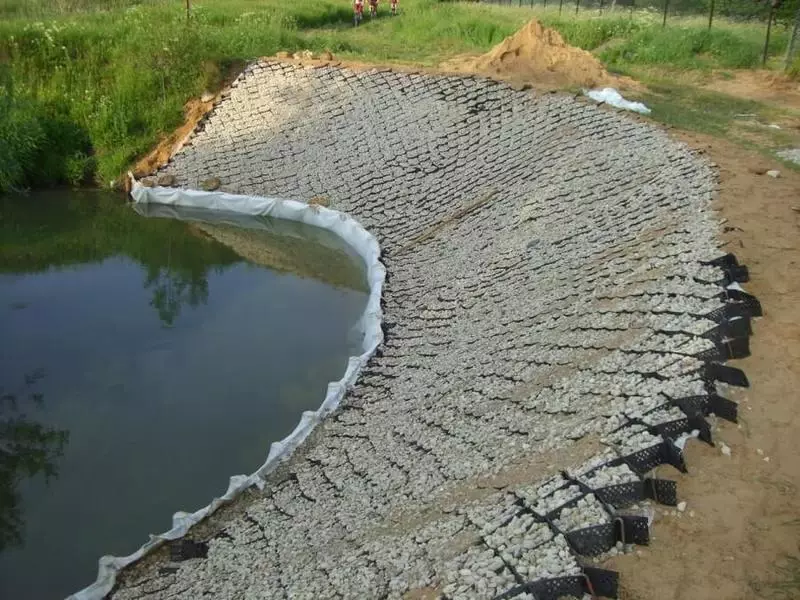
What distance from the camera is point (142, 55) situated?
14.3 metres

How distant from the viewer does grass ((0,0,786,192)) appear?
44.7ft

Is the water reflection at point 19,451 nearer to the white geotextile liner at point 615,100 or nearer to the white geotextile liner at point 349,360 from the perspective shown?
the white geotextile liner at point 349,360

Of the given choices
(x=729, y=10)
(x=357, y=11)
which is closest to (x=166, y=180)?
(x=357, y=11)

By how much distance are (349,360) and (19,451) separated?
10.4 feet

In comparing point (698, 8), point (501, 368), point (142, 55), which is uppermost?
point (698, 8)

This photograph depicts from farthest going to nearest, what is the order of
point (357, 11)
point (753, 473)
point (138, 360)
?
1. point (357, 11)
2. point (138, 360)
3. point (753, 473)

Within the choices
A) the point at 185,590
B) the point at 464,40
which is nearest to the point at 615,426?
the point at 185,590

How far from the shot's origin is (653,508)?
426 centimetres

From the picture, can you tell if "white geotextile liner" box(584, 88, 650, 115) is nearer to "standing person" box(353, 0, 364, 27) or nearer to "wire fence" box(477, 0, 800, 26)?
"wire fence" box(477, 0, 800, 26)

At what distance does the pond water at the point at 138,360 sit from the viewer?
245 inches

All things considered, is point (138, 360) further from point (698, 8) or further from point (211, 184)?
point (698, 8)

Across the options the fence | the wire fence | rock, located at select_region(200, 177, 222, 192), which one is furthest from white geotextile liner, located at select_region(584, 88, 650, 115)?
rock, located at select_region(200, 177, 222, 192)

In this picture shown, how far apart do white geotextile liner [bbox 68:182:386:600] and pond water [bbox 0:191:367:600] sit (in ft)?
0.72

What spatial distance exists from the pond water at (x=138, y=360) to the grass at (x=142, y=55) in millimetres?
1039
